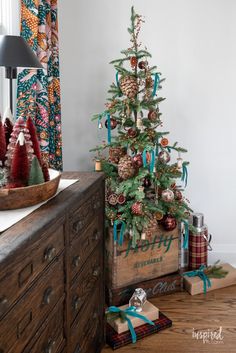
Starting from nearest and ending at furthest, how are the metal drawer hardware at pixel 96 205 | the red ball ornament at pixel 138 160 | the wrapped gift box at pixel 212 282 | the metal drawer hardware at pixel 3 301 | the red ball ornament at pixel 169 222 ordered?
the metal drawer hardware at pixel 3 301 → the metal drawer hardware at pixel 96 205 → the red ball ornament at pixel 138 160 → the red ball ornament at pixel 169 222 → the wrapped gift box at pixel 212 282

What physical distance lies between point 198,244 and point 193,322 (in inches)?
24.4

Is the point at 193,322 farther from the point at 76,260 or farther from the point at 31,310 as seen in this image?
the point at 31,310

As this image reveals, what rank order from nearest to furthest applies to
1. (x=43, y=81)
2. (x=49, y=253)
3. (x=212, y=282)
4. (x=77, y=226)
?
(x=49, y=253) → (x=77, y=226) → (x=43, y=81) → (x=212, y=282)

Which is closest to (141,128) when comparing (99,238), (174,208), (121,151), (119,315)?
(121,151)

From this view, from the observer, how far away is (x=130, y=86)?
216 centimetres

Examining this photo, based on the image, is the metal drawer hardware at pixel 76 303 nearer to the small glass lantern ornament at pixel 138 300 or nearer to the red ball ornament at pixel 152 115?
the small glass lantern ornament at pixel 138 300

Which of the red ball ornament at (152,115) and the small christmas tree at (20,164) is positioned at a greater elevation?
the red ball ornament at (152,115)

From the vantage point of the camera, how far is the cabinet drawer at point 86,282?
4.35ft

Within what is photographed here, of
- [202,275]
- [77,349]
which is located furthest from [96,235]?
[202,275]

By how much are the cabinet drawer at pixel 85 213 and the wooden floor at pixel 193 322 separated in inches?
30.7

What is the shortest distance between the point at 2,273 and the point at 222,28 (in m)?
2.44

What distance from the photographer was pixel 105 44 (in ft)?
8.66

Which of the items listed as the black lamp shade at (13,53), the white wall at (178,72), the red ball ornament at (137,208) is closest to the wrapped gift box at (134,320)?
the red ball ornament at (137,208)

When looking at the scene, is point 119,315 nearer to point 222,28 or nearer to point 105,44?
point 105,44
